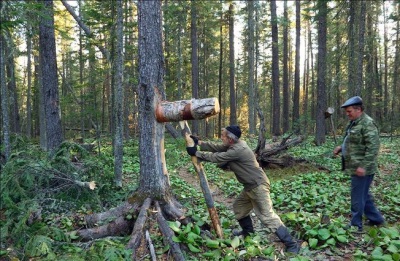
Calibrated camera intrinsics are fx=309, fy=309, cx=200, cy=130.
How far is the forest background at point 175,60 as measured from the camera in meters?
8.86

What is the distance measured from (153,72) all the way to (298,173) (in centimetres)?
698

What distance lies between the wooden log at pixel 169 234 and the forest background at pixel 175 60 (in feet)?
5.75

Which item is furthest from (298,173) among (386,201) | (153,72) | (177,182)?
(153,72)

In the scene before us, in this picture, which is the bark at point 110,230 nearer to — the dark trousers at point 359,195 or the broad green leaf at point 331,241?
the broad green leaf at point 331,241

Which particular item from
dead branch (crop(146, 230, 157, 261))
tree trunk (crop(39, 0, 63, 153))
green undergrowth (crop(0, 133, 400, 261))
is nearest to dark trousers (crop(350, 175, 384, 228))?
green undergrowth (crop(0, 133, 400, 261))

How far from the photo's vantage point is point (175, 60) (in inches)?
A: 893

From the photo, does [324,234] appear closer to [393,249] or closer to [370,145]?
[393,249]

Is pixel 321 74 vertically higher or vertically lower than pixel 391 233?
higher

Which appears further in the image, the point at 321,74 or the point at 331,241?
the point at 321,74

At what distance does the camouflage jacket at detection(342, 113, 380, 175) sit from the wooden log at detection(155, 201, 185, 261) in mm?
3218

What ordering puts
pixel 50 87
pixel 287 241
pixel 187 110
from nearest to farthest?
pixel 187 110 → pixel 287 241 → pixel 50 87

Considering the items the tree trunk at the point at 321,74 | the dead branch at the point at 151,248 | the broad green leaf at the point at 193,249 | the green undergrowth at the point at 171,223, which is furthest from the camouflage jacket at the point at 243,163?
the tree trunk at the point at 321,74

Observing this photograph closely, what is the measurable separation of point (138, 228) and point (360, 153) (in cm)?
386

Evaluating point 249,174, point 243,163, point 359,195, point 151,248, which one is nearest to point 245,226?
point 249,174
